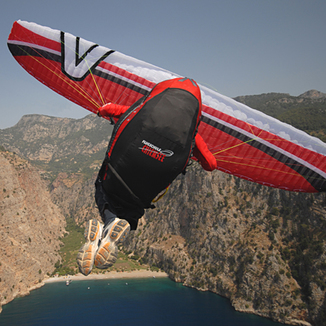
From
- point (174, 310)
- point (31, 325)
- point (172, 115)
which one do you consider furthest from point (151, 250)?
point (172, 115)

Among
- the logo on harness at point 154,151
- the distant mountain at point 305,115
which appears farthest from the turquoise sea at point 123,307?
the logo on harness at point 154,151

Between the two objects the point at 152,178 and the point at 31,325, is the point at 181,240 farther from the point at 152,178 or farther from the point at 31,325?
the point at 152,178

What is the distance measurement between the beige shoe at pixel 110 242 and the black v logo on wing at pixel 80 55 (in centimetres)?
744

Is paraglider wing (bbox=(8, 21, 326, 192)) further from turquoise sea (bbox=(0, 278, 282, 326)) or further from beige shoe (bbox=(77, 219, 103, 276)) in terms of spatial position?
turquoise sea (bbox=(0, 278, 282, 326))

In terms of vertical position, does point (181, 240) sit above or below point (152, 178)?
below

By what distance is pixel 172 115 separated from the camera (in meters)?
5.64

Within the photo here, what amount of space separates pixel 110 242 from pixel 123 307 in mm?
87362

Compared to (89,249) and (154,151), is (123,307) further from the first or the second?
(154,151)

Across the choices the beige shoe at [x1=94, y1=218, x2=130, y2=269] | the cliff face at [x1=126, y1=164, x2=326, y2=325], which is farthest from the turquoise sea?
the beige shoe at [x1=94, y1=218, x2=130, y2=269]

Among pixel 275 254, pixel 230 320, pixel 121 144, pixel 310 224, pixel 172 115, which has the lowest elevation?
pixel 230 320

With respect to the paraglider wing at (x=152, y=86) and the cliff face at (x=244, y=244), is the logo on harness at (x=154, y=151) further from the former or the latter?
the cliff face at (x=244, y=244)

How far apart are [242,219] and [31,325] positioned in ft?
215

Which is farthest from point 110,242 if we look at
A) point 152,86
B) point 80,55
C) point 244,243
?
point 244,243

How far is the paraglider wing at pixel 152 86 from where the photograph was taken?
35.8 feet
